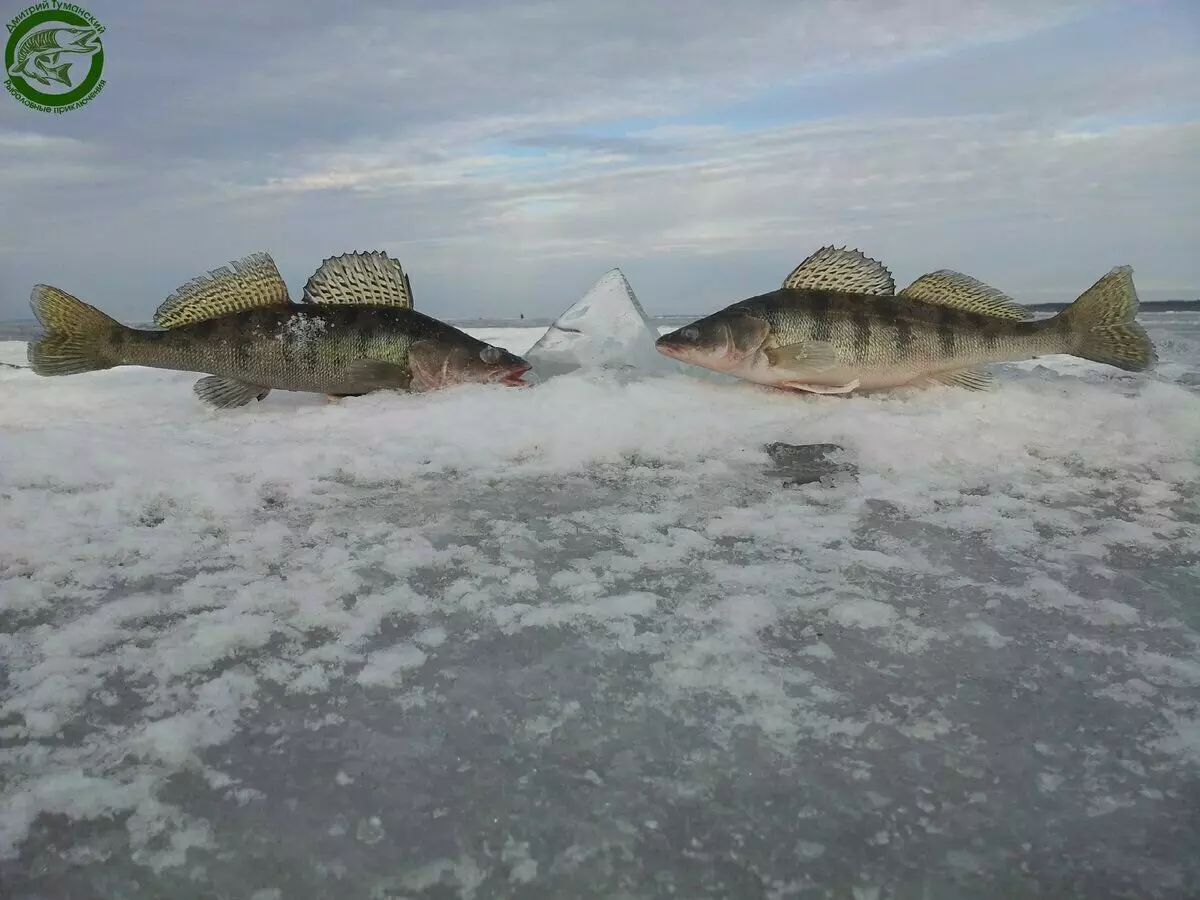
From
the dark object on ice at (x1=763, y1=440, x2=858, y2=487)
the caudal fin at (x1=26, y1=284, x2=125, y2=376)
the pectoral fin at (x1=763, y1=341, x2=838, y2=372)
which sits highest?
the caudal fin at (x1=26, y1=284, x2=125, y2=376)

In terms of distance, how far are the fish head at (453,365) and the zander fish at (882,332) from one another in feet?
3.04

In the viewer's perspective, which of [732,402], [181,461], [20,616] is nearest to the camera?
[20,616]

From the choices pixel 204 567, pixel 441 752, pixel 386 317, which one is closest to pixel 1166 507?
pixel 441 752

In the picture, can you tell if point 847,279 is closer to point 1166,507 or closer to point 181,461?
point 1166,507

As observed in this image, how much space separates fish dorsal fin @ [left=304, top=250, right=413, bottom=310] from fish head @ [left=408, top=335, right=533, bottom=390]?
0.31 meters

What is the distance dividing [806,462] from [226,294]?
3.22 meters

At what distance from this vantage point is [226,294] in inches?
173

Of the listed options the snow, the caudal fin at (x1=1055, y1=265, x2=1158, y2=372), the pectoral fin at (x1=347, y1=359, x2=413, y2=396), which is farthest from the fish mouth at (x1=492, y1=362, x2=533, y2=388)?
the caudal fin at (x1=1055, y1=265, x2=1158, y2=372)

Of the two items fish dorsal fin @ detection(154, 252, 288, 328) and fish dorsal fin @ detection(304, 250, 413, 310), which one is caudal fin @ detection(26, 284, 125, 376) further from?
fish dorsal fin @ detection(304, 250, 413, 310)

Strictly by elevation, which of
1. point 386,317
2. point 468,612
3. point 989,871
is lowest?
point 989,871

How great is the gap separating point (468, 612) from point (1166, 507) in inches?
87.7

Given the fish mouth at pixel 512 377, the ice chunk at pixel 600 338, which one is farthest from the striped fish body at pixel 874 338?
the fish mouth at pixel 512 377

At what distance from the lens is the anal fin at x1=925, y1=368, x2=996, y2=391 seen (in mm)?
4492

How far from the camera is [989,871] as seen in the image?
3.24 ft
